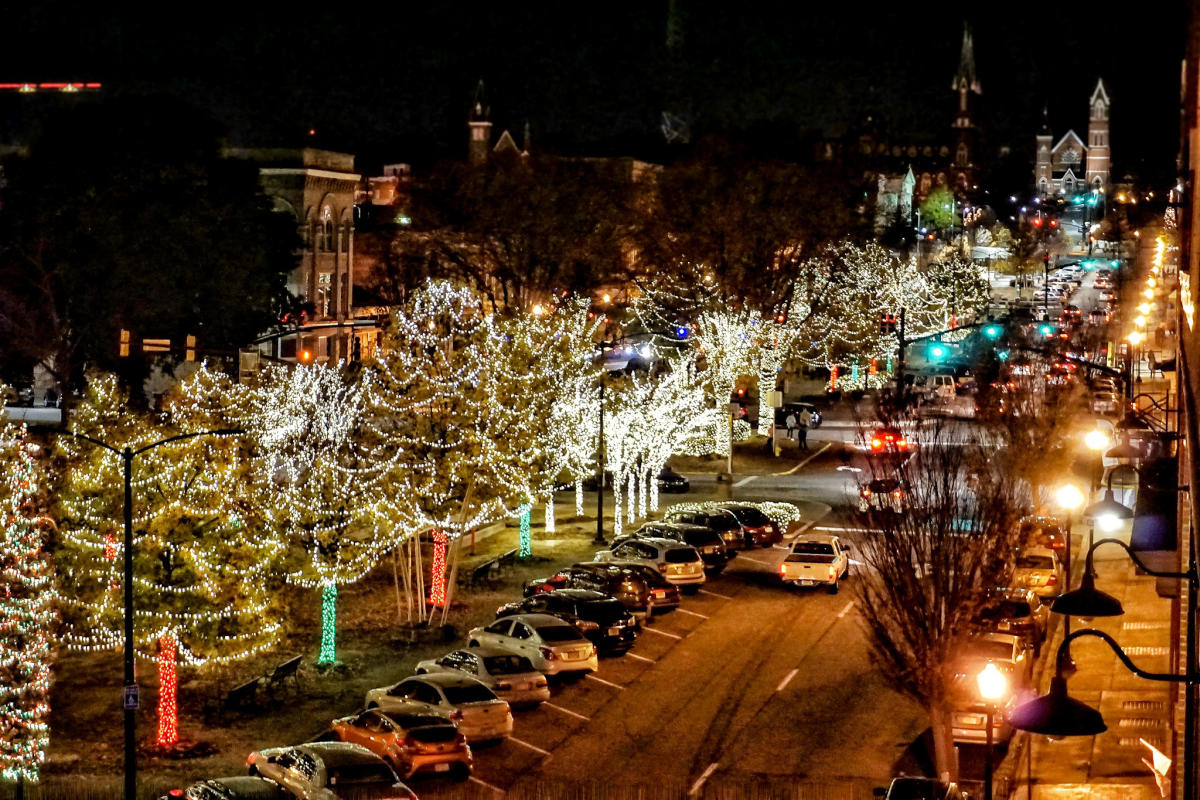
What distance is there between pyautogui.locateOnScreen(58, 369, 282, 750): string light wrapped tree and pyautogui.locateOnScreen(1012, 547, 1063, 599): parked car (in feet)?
54.9

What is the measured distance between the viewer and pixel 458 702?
84.7 feet

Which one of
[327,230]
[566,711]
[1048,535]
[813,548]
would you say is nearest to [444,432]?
[566,711]

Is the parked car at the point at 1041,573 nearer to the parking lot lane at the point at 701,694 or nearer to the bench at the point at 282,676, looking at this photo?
the parking lot lane at the point at 701,694

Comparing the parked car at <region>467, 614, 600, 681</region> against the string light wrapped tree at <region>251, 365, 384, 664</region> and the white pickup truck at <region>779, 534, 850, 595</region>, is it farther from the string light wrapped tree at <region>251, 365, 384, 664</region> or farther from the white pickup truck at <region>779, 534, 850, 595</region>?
the white pickup truck at <region>779, 534, 850, 595</region>

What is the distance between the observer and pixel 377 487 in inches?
1320

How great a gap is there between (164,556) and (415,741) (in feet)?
18.6

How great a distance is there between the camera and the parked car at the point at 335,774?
71.1 ft

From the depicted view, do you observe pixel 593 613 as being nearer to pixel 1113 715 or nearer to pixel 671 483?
pixel 1113 715

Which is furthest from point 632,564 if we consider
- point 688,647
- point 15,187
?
point 15,187

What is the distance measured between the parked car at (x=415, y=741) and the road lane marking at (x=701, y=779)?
10.8ft

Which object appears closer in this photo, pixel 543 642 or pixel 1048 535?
pixel 543 642

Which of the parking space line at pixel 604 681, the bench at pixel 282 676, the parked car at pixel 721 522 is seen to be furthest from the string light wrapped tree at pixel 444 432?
the parked car at pixel 721 522

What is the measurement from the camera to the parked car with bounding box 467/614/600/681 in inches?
1184

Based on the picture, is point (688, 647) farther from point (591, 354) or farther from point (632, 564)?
point (591, 354)
